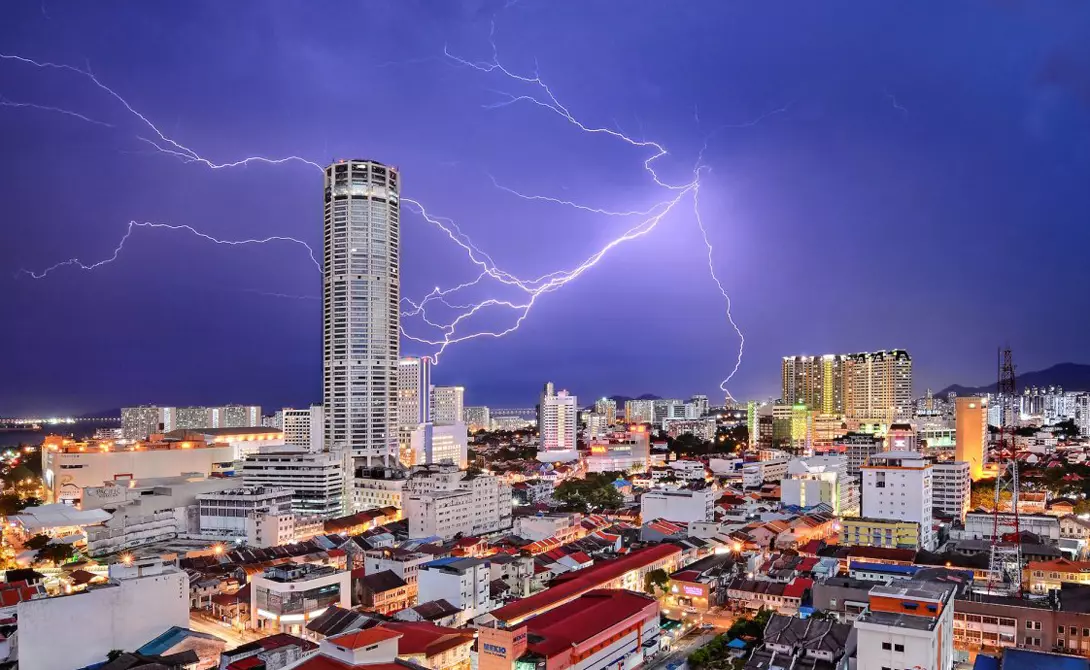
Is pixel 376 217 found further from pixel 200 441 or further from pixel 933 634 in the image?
pixel 933 634

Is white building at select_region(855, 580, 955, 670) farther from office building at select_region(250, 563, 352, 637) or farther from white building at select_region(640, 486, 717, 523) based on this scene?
white building at select_region(640, 486, 717, 523)

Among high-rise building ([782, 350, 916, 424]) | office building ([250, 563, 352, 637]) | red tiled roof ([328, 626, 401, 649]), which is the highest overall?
high-rise building ([782, 350, 916, 424])

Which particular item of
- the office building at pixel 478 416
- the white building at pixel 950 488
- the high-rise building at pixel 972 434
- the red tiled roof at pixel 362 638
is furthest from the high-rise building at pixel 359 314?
the office building at pixel 478 416

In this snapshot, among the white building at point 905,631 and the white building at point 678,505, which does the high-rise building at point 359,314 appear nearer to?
the white building at point 678,505

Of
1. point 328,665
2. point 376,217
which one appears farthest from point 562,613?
point 376,217

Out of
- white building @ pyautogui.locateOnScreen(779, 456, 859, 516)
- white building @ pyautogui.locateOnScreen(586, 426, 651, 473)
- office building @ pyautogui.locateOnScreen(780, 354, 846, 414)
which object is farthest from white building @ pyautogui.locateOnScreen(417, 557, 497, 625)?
office building @ pyautogui.locateOnScreen(780, 354, 846, 414)

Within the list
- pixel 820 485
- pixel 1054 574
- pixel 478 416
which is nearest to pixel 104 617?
pixel 1054 574

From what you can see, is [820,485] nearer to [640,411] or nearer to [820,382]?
[820,382]
